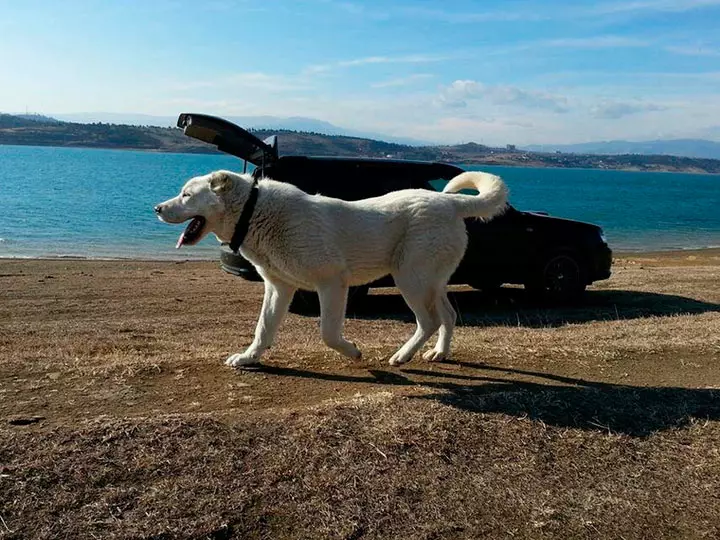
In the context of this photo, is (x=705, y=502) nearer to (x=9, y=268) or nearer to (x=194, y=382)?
(x=194, y=382)

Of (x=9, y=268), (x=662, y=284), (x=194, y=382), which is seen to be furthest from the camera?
(x=9, y=268)

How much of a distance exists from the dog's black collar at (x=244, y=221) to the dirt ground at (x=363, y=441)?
1.20 m

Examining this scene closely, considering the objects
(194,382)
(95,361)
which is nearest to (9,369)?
(95,361)

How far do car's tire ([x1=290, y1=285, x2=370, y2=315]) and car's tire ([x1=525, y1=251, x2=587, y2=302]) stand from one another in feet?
9.90

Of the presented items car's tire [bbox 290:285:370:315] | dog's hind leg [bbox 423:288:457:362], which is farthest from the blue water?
dog's hind leg [bbox 423:288:457:362]

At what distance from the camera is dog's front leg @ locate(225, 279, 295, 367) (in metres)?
6.20

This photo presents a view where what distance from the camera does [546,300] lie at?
476 inches

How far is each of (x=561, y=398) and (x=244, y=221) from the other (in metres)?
3.04

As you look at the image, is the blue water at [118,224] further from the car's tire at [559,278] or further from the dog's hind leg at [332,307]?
the dog's hind leg at [332,307]

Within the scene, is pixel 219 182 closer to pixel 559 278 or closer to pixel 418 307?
pixel 418 307

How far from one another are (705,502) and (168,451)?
11.0 ft

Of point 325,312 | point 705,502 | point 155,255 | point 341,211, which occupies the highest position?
point 341,211

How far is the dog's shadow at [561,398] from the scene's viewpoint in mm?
5043

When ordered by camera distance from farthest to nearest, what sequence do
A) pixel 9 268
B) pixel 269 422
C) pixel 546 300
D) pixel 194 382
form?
pixel 9 268 < pixel 546 300 < pixel 194 382 < pixel 269 422
